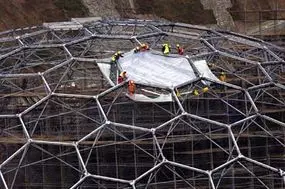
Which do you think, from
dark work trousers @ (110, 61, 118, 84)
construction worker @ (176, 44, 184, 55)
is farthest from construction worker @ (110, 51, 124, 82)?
construction worker @ (176, 44, 184, 55)

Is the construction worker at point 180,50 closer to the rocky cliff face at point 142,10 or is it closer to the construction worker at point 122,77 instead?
the construction worker at point 122,77

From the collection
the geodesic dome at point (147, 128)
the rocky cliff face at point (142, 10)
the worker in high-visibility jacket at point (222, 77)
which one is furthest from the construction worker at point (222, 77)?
the rocky cliff face at point (142, 10)

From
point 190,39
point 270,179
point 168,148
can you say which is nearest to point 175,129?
point 168,148

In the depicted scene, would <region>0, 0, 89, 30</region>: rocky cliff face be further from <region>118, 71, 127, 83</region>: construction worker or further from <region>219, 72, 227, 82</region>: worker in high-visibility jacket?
<region>118, 71, 127, 83</region>: construction worker

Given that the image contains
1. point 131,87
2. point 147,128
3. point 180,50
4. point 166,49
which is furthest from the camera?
point 180,50

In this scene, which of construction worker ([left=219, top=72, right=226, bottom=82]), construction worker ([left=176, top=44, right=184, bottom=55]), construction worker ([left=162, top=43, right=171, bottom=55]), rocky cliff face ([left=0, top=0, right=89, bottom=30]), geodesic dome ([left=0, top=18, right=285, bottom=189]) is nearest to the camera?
geodesic dome ([left=0, top=18, right=285, bottom=189])

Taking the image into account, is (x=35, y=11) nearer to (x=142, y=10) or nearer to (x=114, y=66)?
(x=142, y=10)

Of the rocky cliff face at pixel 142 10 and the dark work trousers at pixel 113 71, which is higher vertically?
the rocky cliff face at pixel 142 10

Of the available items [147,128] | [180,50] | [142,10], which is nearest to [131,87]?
[147,128]
